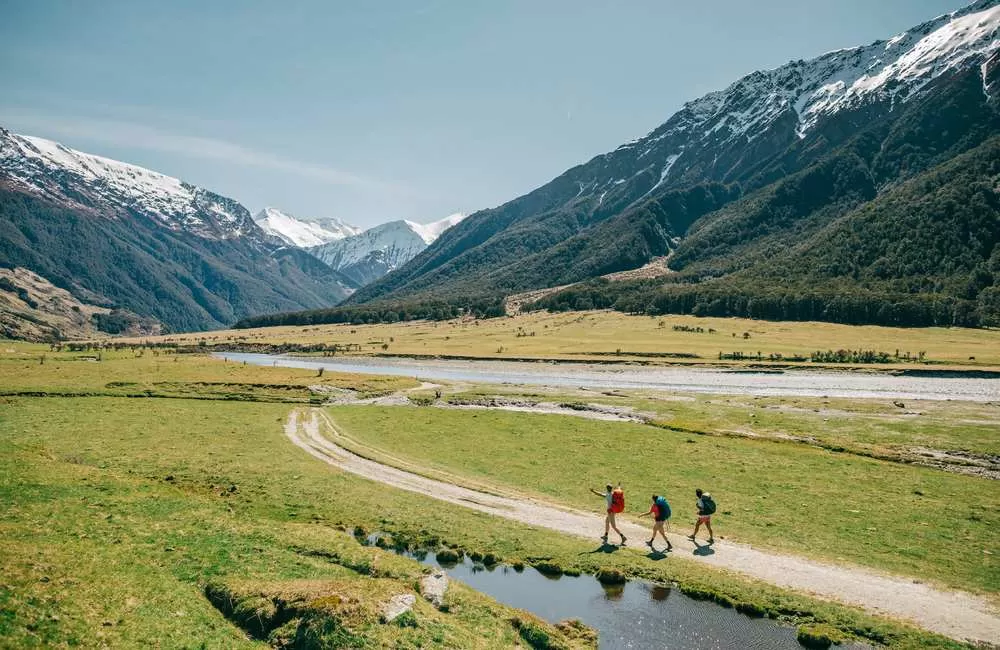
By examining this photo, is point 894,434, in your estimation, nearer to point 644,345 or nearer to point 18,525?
point 18,525

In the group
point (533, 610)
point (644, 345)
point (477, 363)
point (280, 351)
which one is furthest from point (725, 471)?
point (280, 351)

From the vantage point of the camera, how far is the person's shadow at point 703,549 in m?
28.3

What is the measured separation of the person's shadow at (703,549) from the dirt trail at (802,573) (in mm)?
49

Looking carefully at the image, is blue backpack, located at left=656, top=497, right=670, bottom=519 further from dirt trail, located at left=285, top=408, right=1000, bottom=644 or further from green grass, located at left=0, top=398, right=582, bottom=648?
green grass, located at left=0, top=398, right=582, bottom=648

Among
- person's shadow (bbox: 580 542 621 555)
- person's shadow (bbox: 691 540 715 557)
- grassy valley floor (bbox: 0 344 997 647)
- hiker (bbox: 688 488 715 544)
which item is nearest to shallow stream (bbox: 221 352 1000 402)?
grassy valley floor (bbox: 0 344 997 647)

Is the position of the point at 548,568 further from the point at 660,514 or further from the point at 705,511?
the point at 705,511

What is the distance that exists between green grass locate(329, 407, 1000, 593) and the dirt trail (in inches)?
62.4

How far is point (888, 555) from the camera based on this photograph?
90.3ft

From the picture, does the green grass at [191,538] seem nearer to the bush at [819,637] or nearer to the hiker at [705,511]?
the bush at [819,637]

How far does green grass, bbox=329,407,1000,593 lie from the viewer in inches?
1126

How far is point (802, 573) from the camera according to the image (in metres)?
26.0

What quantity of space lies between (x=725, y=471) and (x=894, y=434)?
84.7ft

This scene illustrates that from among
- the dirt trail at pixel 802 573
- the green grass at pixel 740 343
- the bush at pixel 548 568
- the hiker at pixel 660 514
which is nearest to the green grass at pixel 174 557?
the bush at pixel 548 568

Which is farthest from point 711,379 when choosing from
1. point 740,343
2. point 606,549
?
point 606,549
